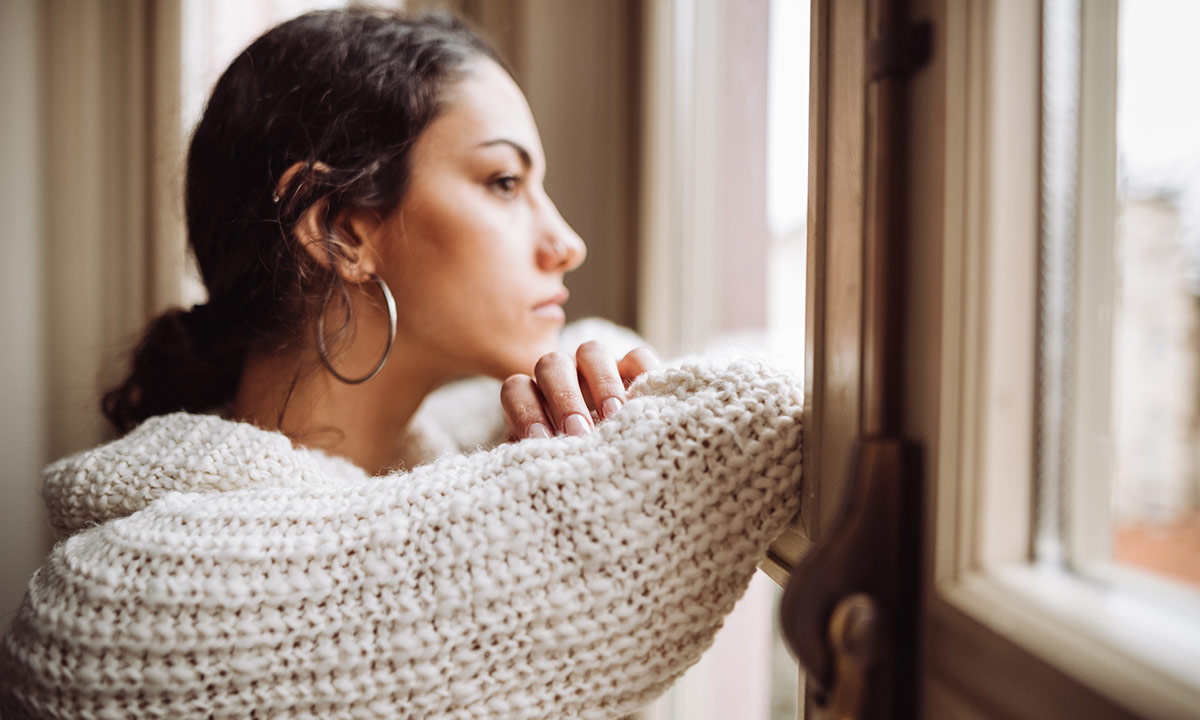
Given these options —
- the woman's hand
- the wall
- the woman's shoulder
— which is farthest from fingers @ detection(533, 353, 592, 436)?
the wall

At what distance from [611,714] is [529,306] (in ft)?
1.43

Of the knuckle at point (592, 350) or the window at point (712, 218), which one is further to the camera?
the window at point (712, 218)

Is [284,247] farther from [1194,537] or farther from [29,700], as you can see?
[1194,537]

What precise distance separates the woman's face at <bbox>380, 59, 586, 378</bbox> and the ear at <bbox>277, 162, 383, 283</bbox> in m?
0.02

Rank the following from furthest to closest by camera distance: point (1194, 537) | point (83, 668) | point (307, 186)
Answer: point (307, 186) < point (83, 668) < point (1194, 537)

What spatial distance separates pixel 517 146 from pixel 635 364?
0.99ft

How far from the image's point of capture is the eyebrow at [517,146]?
2.37 feet

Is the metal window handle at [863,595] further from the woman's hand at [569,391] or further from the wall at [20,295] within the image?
the wall at [20,295]

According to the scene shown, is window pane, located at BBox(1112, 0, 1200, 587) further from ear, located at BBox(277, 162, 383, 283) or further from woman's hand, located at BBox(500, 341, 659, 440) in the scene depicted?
ear, located at BBox(277, 162, 383, 283)

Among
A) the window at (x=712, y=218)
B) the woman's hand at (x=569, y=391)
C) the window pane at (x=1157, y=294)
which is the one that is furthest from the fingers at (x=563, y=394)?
the window at (x=712, y=218)

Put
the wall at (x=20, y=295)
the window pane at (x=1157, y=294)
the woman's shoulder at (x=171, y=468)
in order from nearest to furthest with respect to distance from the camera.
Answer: the window pane at (x=1157, y=294) → the woman's shoulder at (x=171, y=468) → the wall at (x=20, y=295)

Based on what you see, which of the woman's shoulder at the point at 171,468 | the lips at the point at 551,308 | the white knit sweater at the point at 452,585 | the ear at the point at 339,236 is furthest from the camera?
the lips at the point at 551,308

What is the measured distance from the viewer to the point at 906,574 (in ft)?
1.17

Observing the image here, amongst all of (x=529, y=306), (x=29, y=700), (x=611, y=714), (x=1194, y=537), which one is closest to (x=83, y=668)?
(x=29, y=700)
